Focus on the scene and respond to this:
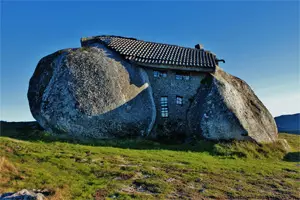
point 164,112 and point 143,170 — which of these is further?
point 164,112

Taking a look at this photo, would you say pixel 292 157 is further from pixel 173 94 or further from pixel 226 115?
pixel 173 94

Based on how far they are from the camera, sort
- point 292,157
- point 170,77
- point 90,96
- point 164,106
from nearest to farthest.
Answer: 1. point 90,96
2. point 292,157
3. point 164,106
4. point 170,77

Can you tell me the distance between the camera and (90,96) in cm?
1891

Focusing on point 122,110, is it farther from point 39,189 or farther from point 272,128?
point 272,128

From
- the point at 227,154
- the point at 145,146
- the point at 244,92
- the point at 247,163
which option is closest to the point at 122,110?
the point at 145,146

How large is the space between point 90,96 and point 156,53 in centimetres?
829

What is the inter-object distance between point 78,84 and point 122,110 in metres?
3.85

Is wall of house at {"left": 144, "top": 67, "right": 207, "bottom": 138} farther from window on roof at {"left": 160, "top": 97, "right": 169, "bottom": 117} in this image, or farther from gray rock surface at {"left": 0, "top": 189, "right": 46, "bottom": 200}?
gray rock surface at {"left": 0, "top": 189, "right": 46, "bottom": 200}

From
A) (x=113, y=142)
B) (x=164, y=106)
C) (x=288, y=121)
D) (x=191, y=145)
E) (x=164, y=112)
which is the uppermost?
(x=288, y=121)

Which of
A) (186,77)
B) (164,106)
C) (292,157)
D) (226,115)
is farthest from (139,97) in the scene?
(292,157)

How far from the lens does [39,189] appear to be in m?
9.08

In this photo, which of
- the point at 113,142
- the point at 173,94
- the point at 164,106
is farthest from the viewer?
the point at 173,94

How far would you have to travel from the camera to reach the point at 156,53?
24.0 meters

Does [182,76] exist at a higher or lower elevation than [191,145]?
higher
